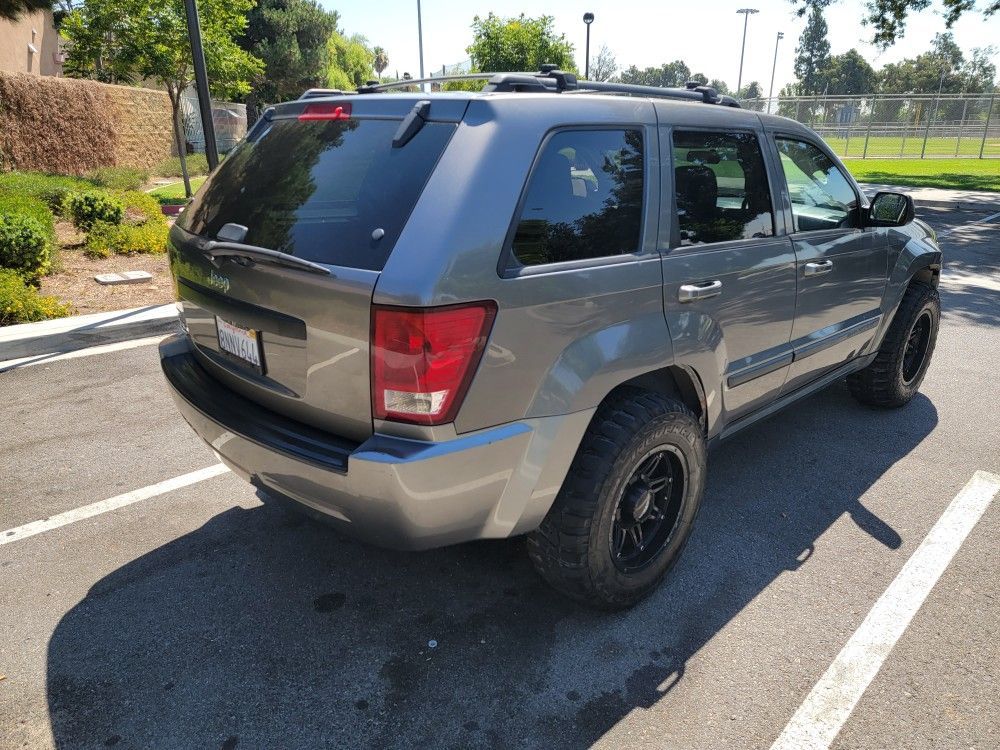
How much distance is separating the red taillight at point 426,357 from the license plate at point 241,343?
614 mm

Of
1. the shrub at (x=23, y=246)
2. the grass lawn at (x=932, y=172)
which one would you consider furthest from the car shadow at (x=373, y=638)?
the grass lawn at (x=932, y=172)

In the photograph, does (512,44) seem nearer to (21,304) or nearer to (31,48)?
(31,48)

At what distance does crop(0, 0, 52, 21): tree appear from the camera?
34.0ft

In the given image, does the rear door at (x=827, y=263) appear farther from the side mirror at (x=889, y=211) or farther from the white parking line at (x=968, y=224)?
the white parking line at (x=968, y=224)

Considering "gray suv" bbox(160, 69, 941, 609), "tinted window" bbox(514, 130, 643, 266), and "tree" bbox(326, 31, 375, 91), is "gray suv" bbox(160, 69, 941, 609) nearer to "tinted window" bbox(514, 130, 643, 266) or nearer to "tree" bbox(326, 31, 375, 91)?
"tinted window" bbox(514, 130, 643, 266)

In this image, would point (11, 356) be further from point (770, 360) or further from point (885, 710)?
point (885, 710)

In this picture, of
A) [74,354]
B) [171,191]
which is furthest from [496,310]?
[171,191]

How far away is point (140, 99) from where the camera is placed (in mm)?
20719

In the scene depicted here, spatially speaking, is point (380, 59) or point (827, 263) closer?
point (827, 263)

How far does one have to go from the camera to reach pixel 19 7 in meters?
10.5

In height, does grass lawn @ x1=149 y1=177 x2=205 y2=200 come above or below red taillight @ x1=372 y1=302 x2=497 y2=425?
below

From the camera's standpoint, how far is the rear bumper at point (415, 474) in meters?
2.05

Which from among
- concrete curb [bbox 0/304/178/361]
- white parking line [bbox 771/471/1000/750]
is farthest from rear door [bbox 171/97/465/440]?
concrete curb [bbox 0/304/178/361]

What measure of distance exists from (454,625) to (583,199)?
1618mm
